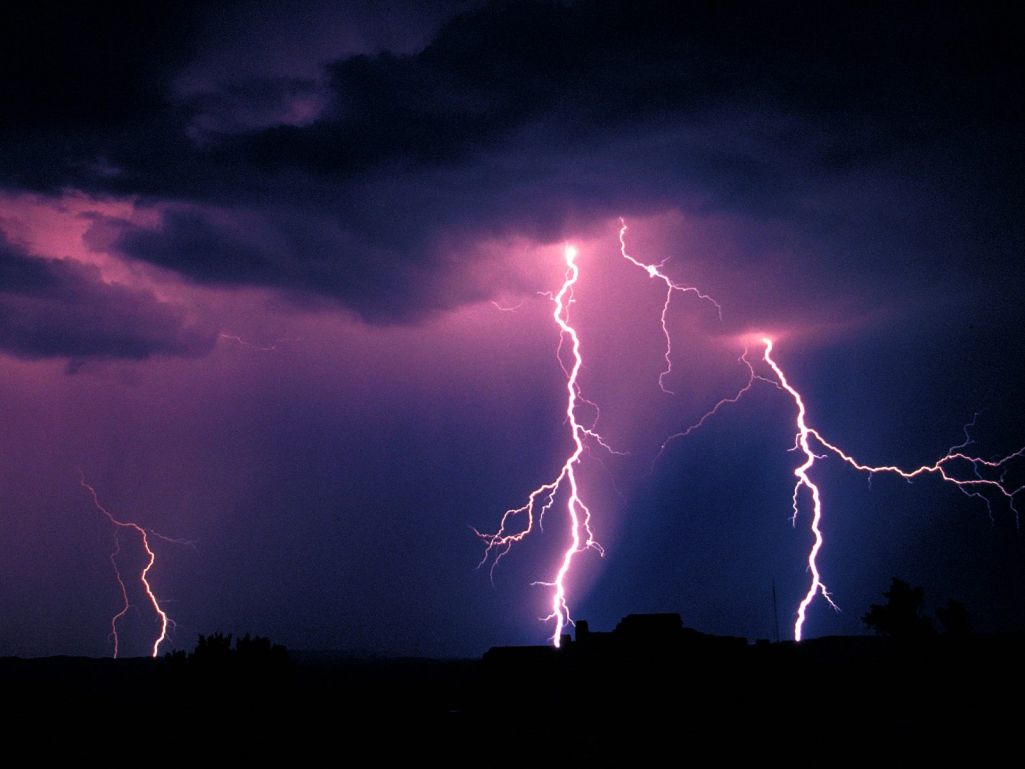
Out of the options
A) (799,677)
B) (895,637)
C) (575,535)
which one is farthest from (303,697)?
(895,637)

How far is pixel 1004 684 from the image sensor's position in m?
22.5

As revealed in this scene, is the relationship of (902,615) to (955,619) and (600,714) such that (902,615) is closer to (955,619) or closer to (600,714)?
(955,619)

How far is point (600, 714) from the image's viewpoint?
68.1ft

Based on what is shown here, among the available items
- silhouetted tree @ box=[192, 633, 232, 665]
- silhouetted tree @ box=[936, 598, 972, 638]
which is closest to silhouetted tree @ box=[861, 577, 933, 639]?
silhouetted tree @ box=[936, 598, 972, 638]

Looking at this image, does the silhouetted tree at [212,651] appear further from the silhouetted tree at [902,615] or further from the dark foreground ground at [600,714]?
the silhouetted tree at [902,615]

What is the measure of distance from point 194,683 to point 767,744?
1290 cm

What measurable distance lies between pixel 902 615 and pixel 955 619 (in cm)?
175

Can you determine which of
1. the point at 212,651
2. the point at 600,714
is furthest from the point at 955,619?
the point at 212,651

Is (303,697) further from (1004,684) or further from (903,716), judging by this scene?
(1004,684)

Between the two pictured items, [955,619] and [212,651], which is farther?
[955,619]

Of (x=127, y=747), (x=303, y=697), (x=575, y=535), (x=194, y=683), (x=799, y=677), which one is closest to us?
(x=127, y=747)

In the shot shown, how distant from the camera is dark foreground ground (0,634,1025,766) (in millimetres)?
16922

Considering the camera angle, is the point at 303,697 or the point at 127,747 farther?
the point at 303,697

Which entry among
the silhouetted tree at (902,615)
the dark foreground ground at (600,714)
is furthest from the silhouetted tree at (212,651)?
the silhouetted tree at (902,615)
